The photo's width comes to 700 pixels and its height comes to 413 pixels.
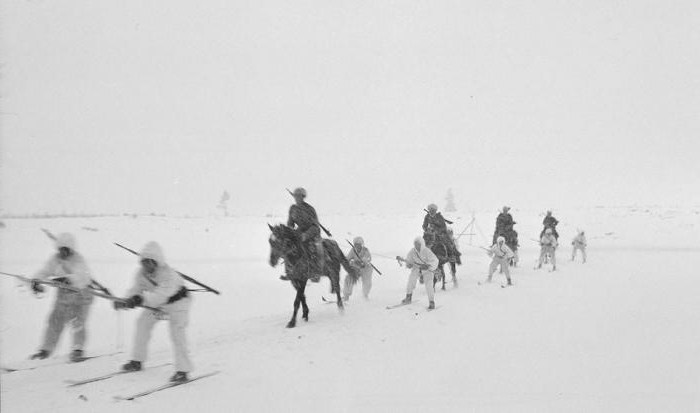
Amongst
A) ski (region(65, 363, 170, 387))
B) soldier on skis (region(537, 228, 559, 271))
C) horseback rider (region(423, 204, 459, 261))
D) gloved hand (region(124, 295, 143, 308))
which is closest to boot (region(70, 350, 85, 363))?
ski (region(65, 363, 170, 387))

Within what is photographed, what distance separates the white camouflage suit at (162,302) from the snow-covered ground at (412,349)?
1.24 ft

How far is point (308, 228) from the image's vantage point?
10.1 m

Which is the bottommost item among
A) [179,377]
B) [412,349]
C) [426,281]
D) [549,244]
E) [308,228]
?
[412,349]

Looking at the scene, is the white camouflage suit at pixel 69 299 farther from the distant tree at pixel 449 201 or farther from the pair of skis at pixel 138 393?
the distant tree at pixel 449 201

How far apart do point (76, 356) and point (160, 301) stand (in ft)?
7.43

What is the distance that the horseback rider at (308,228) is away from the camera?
392 inches

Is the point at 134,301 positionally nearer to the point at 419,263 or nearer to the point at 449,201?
the point at 419,263

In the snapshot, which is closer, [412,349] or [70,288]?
[70,288]

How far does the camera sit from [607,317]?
10.3 meters

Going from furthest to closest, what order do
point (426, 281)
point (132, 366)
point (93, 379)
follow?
point (426, 281), point (132, 366), point (93, 379)

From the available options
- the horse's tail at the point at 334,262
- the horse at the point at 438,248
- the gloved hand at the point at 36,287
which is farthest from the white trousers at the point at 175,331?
the horse at the point at 438,248

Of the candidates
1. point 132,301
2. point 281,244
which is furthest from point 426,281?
point 132,301

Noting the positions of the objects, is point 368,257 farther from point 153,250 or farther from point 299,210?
point 153,250

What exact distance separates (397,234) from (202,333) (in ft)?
77.9
